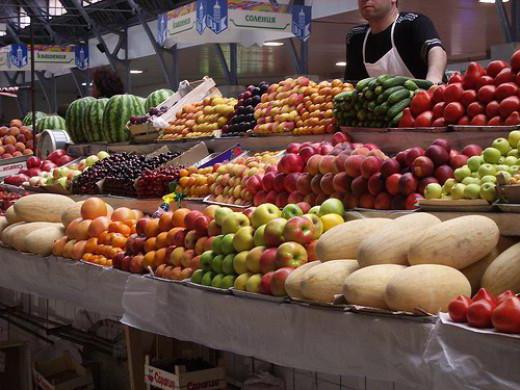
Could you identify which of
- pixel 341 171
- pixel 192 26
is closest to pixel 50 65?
pixel 192 26

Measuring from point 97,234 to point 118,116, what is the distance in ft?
7.88

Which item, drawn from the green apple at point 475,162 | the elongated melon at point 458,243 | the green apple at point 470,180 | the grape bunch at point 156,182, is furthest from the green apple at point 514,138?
the grape bunch at point 156,182

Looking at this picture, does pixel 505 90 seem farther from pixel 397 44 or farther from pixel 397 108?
pixel 397 44

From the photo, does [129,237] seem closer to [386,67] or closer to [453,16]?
[386,67]

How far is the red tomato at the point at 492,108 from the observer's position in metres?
3.24

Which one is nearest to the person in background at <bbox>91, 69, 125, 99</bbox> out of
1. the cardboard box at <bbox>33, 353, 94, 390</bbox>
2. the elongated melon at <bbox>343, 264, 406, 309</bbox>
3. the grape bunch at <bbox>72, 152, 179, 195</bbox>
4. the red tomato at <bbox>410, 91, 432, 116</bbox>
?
the grape bunch at <bbox>72, 152, 179, 195</bbox>

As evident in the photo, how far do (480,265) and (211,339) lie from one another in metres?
1.04

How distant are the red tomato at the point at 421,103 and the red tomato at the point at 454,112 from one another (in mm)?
168

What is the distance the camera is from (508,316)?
186 cm

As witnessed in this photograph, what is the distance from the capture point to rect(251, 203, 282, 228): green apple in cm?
304

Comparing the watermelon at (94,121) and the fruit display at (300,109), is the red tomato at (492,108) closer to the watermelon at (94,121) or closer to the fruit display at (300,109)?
the fruit display at (300,109)

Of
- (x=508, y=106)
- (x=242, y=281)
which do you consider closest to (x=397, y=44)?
(x=508, y=106)

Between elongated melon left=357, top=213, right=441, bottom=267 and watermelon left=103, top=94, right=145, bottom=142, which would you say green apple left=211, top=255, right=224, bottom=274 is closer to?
elongated melon left=357, top=213, right=441, bottom=267

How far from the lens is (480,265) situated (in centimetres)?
236
